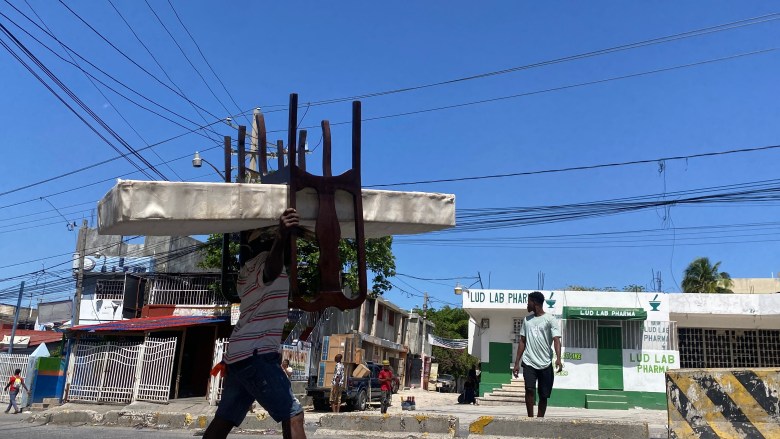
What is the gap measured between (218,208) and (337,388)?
575 inches

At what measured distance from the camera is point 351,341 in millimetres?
20641

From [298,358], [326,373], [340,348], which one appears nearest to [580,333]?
[340,348]

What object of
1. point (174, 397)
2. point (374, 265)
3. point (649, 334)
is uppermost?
point (374, 265)

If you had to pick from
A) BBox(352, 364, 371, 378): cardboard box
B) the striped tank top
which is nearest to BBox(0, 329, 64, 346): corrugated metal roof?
BBox(352, 364, 371, 378): cardboard box

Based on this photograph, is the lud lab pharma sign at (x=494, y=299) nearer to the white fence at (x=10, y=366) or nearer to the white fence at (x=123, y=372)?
the white fence at (x=123, y=372)

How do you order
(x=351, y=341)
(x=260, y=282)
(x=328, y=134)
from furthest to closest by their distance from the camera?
(x=351, y=341)
(x=328, y=134)
(x=260, y=282)

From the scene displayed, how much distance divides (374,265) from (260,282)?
22.6 meters

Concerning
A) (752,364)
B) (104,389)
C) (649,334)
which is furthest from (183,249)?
(752,364)

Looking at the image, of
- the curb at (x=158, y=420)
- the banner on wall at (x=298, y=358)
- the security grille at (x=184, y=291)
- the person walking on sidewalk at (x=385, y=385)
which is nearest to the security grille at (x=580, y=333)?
the person walking on sidewalk at (x=385, y=385)

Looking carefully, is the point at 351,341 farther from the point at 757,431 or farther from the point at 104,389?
the point at 757,431

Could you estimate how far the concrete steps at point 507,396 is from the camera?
22281 mm

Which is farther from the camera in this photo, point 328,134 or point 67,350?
point 67,350

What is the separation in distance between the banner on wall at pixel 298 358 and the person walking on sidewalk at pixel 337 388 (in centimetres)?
120

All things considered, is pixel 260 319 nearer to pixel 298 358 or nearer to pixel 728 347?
pixel 298 358
